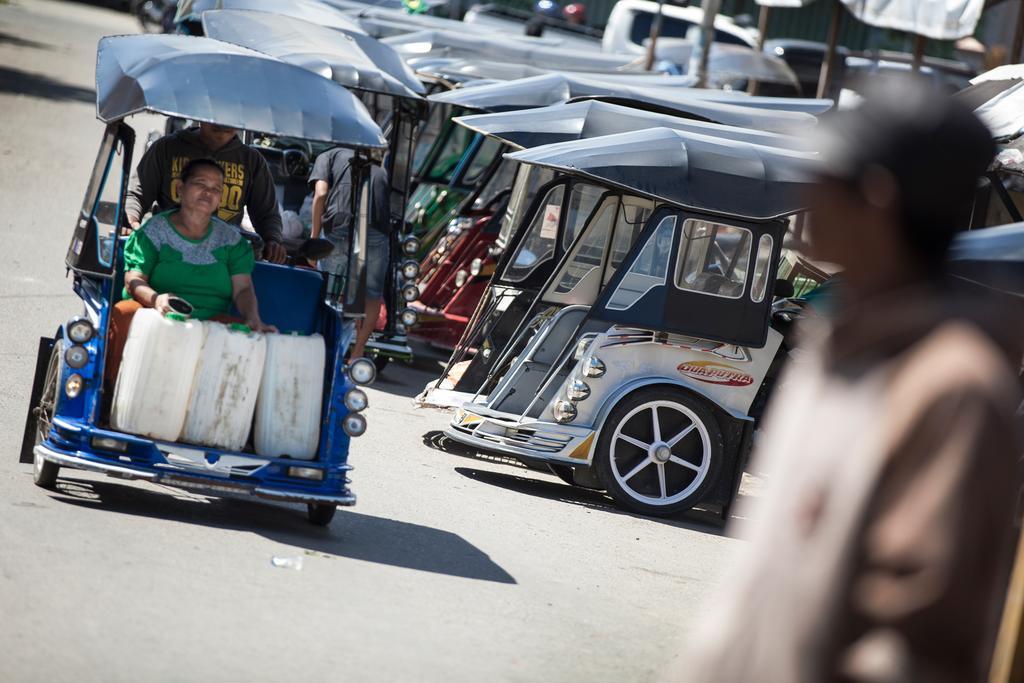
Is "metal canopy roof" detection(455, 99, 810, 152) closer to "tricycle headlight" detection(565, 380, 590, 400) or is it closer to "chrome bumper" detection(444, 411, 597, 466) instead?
"tricycle headlight" detection(565, 380, 590, 400)

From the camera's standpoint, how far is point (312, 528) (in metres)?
7.72

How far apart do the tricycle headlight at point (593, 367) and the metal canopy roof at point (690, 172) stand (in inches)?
44.8

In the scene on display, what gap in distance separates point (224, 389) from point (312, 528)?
37.7 inches

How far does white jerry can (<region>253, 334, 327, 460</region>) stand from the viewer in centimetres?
735

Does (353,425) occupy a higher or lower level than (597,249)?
lower

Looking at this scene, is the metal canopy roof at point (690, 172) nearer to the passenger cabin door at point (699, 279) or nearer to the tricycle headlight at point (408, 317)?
the passenger cabin door at point (699, 279)

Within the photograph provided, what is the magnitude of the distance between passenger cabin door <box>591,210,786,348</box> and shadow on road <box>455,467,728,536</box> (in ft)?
4.07

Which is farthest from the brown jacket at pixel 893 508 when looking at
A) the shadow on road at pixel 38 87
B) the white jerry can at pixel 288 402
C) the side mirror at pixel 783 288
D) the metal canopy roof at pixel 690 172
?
the shadow on road at pixel 38 87

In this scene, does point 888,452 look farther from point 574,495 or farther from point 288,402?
point 574,495

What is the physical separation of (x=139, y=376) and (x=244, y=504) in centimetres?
133

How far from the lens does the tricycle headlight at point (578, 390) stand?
31.4 feet

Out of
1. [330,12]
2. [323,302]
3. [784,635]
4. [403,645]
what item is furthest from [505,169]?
[784,635]

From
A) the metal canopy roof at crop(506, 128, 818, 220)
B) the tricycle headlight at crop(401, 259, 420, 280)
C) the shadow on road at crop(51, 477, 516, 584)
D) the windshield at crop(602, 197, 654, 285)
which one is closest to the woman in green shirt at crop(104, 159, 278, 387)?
the shadow on road at crop(51, 477, 516, 584)

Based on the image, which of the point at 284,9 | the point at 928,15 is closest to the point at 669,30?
the point at 928,15
